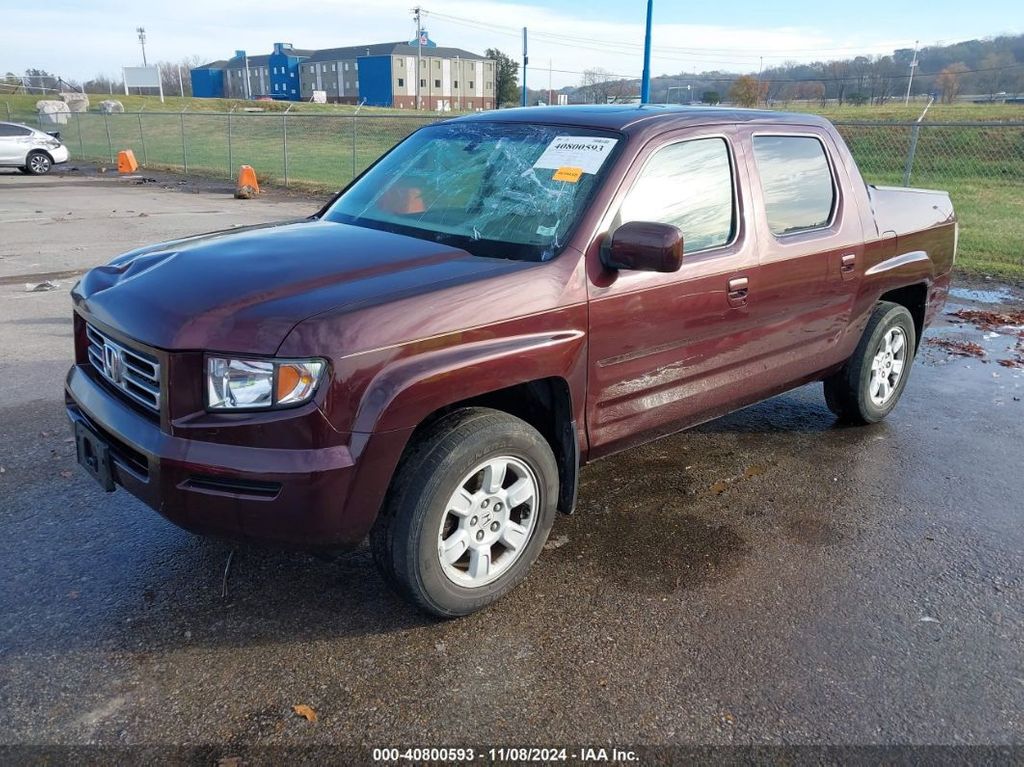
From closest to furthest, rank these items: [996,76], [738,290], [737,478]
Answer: [738,290]
[737,478]
[996,76]

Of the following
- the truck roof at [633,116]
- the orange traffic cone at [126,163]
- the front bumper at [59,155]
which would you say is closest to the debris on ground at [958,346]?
the truck roof at [633,116]

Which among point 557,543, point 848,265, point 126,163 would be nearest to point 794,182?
point 848,265

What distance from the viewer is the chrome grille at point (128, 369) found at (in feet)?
9.34

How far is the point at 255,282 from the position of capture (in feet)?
9.65

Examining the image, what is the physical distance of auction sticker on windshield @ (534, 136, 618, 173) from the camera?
3.53m

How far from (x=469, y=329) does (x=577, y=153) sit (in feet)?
3.83

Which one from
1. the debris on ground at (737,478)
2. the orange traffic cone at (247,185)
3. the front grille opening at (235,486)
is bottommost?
the debris on ground at (737,478)

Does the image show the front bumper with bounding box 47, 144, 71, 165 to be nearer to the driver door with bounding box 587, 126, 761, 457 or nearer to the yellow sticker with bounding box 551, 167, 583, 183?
the yellow sticker with bounding box 551, 167, 583, 183

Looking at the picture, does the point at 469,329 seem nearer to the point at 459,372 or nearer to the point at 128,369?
the point at 459,372

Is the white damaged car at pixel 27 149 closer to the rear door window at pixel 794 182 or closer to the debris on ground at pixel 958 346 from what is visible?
the debris on ground at pixel 958 346

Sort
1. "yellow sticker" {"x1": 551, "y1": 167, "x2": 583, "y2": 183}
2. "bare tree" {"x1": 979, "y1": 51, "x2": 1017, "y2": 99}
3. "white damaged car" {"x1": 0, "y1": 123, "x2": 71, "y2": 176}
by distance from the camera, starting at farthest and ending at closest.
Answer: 1. "bare tree" {"x1": 979, "y1": 51, "x2": 1017, "y2": 99}
2. "white damaged car" {"x1": 0, "y1": 123, "x2": 71, "y2": 176}
3. "yellow sticker" {"x1": 551, "y1": 167, "x2": 583, "y2": 183}

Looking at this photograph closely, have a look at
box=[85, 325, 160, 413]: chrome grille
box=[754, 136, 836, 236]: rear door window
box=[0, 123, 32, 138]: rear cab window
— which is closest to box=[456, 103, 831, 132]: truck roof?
box=[754, 136, 836, 236]: rear door window

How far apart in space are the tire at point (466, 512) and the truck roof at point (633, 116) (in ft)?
4.98

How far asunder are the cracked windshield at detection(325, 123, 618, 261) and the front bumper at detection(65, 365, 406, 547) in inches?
43.1
